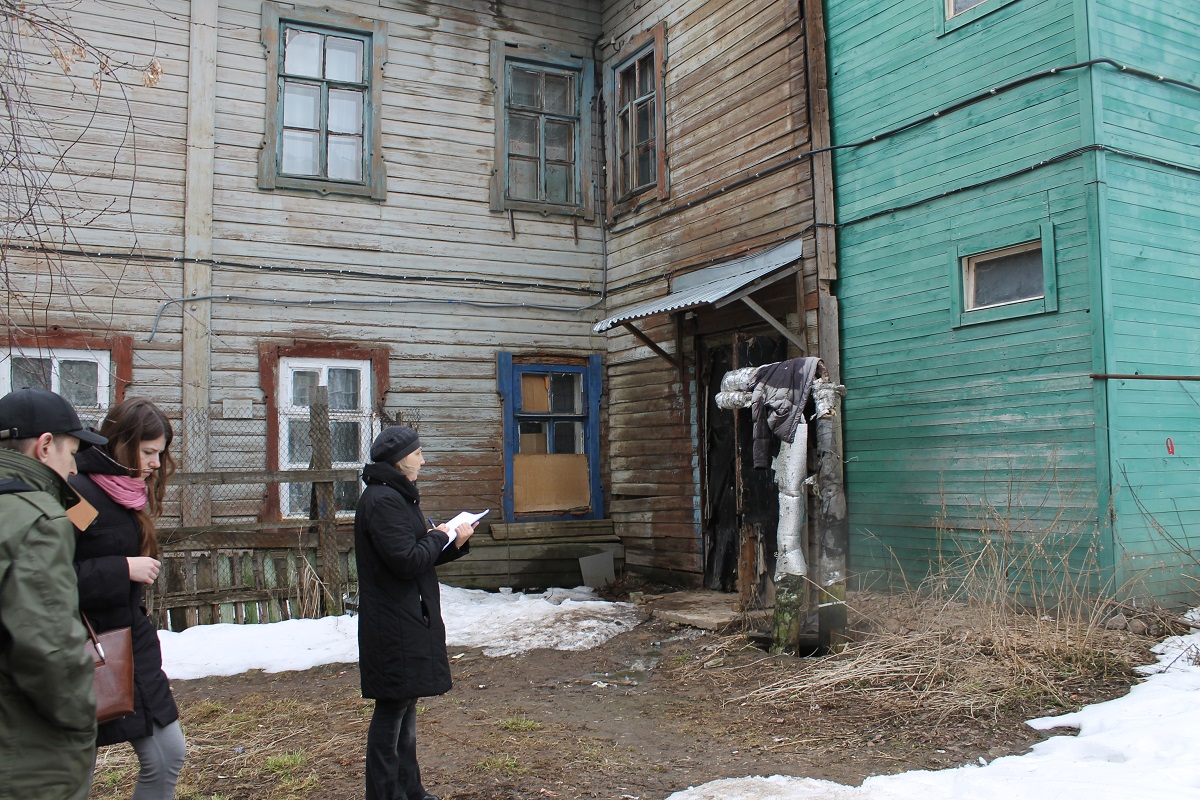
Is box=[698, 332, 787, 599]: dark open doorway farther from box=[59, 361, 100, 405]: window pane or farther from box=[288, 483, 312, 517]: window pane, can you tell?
box=[59, 361, 100, 405]: window pane

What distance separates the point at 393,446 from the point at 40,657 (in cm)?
178

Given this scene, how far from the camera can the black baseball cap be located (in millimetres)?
2566

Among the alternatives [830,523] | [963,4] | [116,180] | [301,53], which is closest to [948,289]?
[830,523]

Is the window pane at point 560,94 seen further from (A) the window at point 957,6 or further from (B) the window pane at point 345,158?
(A) the window at point 957,6

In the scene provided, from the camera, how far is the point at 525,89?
36.4ft

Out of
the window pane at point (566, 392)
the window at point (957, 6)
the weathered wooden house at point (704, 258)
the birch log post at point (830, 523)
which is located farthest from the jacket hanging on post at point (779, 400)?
the window pane at point (566, 392)

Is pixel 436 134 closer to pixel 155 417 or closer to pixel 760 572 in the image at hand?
pixel 760 572

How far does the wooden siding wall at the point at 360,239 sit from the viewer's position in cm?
900

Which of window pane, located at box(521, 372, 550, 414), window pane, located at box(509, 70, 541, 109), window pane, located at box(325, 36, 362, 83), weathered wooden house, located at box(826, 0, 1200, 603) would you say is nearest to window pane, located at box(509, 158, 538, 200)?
window pane, located at box(509, 70, 541, 109)

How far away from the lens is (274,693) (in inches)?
245

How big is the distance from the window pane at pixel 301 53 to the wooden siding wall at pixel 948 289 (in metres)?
5.43

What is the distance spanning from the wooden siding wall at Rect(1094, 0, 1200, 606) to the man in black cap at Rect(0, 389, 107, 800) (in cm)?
593

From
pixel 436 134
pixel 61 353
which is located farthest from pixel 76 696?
pixel 436 134

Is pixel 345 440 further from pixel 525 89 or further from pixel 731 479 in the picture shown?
pixel 525 89
